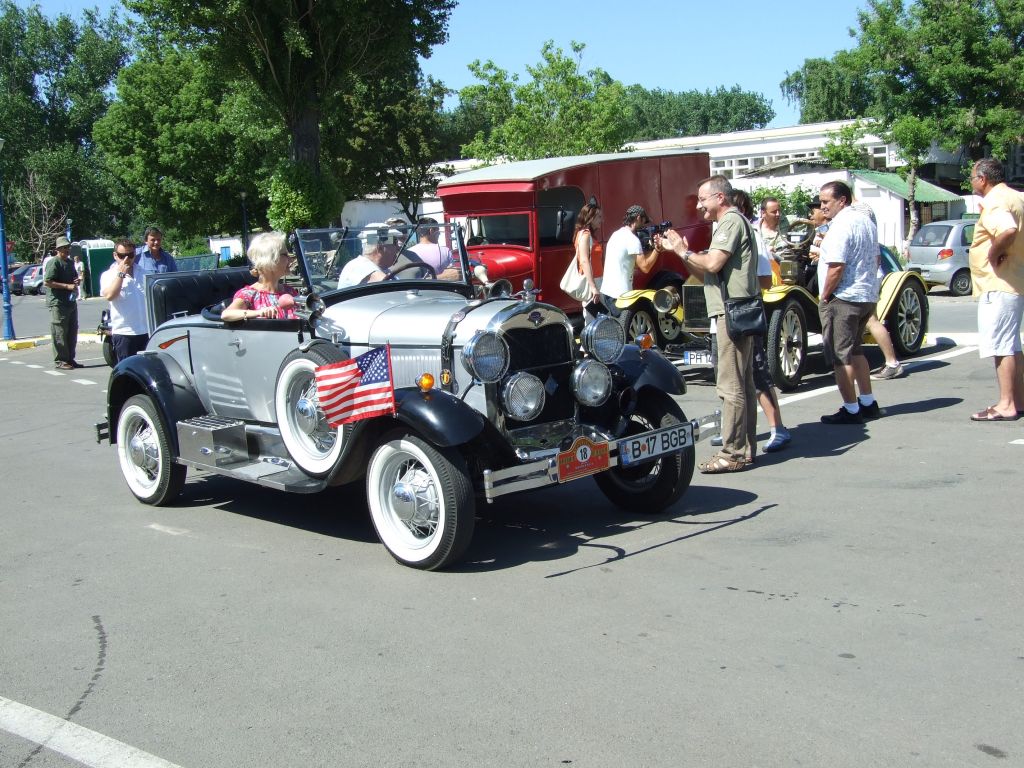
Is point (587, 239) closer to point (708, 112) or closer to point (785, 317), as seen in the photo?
point (785, 317)

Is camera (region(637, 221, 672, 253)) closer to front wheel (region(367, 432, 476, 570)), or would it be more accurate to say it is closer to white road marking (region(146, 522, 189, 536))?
front wheel (region(367, 432, 476, 570))

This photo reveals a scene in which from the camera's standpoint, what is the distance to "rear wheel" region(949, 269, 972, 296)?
70.6ft

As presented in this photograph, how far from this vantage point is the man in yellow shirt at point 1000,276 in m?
7.85

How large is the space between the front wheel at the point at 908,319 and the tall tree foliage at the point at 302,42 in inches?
534

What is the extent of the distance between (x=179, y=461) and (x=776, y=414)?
14.4ft

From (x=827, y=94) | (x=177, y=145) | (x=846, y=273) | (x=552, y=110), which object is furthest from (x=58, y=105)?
(x=846, y=273)

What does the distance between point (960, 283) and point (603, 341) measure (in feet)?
59.0

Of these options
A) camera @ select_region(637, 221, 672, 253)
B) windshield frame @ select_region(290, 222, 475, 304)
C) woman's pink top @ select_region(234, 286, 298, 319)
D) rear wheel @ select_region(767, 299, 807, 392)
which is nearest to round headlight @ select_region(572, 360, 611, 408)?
windshield frame @ select_region(290, 222, 475, 304)

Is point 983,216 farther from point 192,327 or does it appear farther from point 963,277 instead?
point 963,277

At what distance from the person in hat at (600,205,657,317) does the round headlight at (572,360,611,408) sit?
442cm

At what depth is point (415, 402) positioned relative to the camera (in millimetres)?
5273

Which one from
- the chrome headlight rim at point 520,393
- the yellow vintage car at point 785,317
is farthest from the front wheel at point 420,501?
the yellow vintage car at point 785,317

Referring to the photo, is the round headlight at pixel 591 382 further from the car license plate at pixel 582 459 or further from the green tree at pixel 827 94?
the green tree at pixel 827 94

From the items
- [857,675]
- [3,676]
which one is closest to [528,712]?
[857,675]
